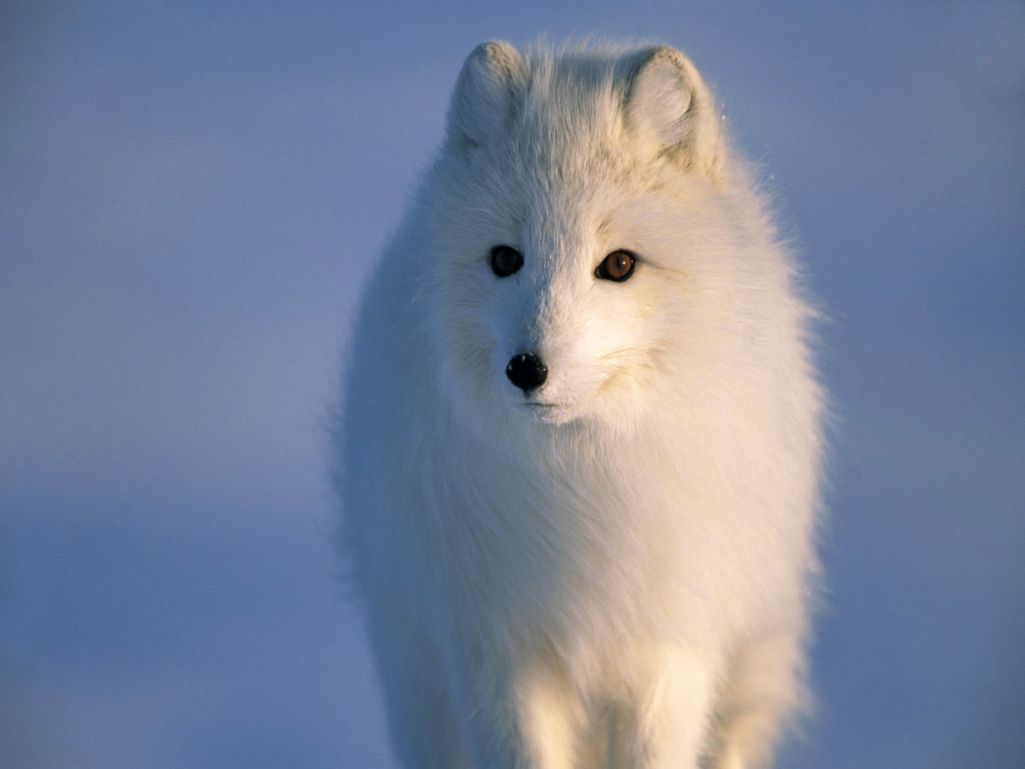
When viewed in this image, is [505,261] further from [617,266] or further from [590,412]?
[590,412]

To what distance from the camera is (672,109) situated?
12.6 feet

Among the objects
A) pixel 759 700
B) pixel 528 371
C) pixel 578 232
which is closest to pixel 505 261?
pixel 578 232

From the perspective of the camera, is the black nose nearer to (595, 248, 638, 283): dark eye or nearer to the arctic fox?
the arctic fox

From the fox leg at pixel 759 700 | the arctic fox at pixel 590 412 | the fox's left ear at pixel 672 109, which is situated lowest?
the fox leg at pixel 759 700

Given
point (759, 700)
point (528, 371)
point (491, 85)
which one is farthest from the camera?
point (759, 700)

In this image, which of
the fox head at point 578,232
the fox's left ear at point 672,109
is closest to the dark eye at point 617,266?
the fox head at point 578,232

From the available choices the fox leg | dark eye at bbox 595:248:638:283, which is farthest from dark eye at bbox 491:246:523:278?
the fox leg

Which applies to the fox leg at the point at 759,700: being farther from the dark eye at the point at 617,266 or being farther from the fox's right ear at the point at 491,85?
the fox's right ear at the point at 491,85

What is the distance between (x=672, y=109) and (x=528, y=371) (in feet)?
2.73

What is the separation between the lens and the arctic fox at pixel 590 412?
3.66 metres

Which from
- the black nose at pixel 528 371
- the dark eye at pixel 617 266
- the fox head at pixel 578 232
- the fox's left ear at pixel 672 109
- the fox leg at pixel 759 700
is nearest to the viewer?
the black nose at pixel 528 371

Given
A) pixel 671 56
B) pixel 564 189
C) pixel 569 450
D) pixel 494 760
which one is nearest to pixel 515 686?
pixel 494 760

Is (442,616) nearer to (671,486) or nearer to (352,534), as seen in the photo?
(671,486)

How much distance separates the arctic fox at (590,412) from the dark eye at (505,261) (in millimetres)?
10
